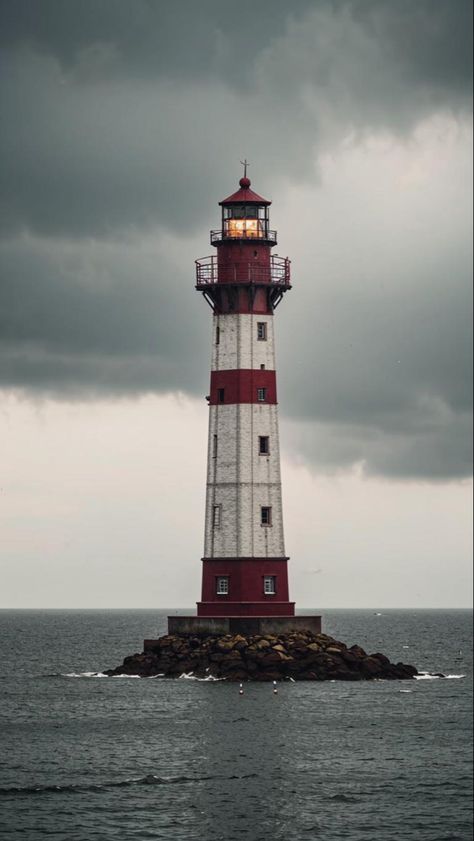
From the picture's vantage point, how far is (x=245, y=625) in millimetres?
72875

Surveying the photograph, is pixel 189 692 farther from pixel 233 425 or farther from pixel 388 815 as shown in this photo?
pixel 388 815

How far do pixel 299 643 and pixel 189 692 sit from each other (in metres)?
6.59

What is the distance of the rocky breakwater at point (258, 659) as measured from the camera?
71125 mm

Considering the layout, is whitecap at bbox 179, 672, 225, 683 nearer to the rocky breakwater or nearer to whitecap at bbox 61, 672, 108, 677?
the rocky breakwater

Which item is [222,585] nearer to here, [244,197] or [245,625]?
[245,625]

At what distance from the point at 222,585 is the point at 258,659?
15.1ft

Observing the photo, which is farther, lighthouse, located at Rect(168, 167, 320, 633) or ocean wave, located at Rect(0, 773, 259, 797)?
lighthouse, located at Rect(168, 167, 320, 633)

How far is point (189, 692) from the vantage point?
68.2m

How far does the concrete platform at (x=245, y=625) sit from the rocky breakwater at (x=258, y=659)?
326 mm

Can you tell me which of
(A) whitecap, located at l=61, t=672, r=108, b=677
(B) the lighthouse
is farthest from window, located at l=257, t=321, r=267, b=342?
(A) whitecap, located at l=61, t=672, r=108, b=677

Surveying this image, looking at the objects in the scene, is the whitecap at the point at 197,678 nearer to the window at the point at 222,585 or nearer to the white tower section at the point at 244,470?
the window at the point at 222,585

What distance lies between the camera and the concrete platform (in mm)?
72875

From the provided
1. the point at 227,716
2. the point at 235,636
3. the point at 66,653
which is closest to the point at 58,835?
the point at 227,716

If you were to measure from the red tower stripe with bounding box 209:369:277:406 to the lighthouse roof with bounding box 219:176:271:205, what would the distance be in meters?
8.46
